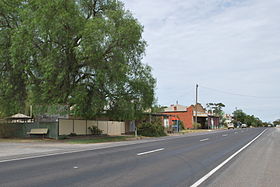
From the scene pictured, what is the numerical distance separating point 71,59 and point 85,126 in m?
8.03

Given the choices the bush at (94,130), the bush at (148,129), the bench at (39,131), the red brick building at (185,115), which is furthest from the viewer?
the red brick building at (185,115)

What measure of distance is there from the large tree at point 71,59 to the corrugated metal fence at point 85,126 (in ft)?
8.11

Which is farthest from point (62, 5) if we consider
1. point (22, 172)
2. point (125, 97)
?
point (22, 172)

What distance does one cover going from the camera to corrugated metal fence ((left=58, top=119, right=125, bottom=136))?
29.1 metres

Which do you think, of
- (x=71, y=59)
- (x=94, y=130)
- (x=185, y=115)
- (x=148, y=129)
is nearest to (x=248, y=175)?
(x=71, y=59)

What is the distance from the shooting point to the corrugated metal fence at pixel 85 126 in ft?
95.6

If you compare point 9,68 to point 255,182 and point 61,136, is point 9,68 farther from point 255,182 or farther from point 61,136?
point 255,182

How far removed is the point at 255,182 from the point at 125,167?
4.38 meters

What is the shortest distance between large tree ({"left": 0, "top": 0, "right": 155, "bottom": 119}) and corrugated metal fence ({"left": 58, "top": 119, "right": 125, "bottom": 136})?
2471 mm

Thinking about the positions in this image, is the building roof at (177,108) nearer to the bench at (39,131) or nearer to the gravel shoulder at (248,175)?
the bench at (39,131)

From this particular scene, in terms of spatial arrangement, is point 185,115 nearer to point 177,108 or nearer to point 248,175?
point 177,108

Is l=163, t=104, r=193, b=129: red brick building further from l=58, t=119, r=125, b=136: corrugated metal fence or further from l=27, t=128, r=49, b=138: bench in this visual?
l=27, t=128, r=49, b=138: bench

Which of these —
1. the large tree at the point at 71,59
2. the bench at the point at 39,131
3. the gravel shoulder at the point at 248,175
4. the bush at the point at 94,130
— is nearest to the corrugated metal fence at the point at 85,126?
the bush at the point at 94,130

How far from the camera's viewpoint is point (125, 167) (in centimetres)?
1070
